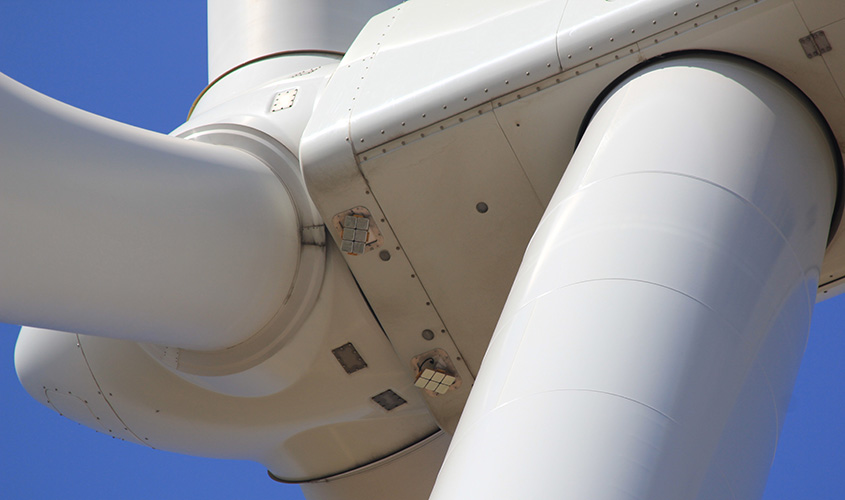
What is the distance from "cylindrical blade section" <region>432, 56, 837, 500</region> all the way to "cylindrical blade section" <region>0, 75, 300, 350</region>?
5.20 ft

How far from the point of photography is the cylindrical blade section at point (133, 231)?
11.9ft

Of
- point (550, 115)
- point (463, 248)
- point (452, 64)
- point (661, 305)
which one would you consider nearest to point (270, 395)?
point (463, 248)

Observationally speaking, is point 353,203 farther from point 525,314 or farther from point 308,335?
point 525,314

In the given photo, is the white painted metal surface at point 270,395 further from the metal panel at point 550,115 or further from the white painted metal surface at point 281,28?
the white painted metal surface at point 281,28

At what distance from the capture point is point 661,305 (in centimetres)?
271

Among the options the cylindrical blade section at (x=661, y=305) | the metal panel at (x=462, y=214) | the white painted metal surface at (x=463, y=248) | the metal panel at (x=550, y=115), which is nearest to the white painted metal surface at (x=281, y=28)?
the white painted metal surface at (x=463, y=248)

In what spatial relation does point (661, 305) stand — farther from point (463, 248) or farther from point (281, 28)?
point (281, 28)

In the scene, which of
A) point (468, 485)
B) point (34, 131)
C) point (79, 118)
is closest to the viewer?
point (468, 485)

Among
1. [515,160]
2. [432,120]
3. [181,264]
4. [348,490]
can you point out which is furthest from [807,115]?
[348,490]

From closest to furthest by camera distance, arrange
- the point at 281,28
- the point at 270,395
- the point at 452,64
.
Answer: the point at 452,64 < the point at 270,395 < the point at 281,28

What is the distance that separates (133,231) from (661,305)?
2.18 m

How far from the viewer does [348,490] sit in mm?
5605

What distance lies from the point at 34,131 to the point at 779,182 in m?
2.64

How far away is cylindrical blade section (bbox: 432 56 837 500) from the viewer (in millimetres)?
2404
